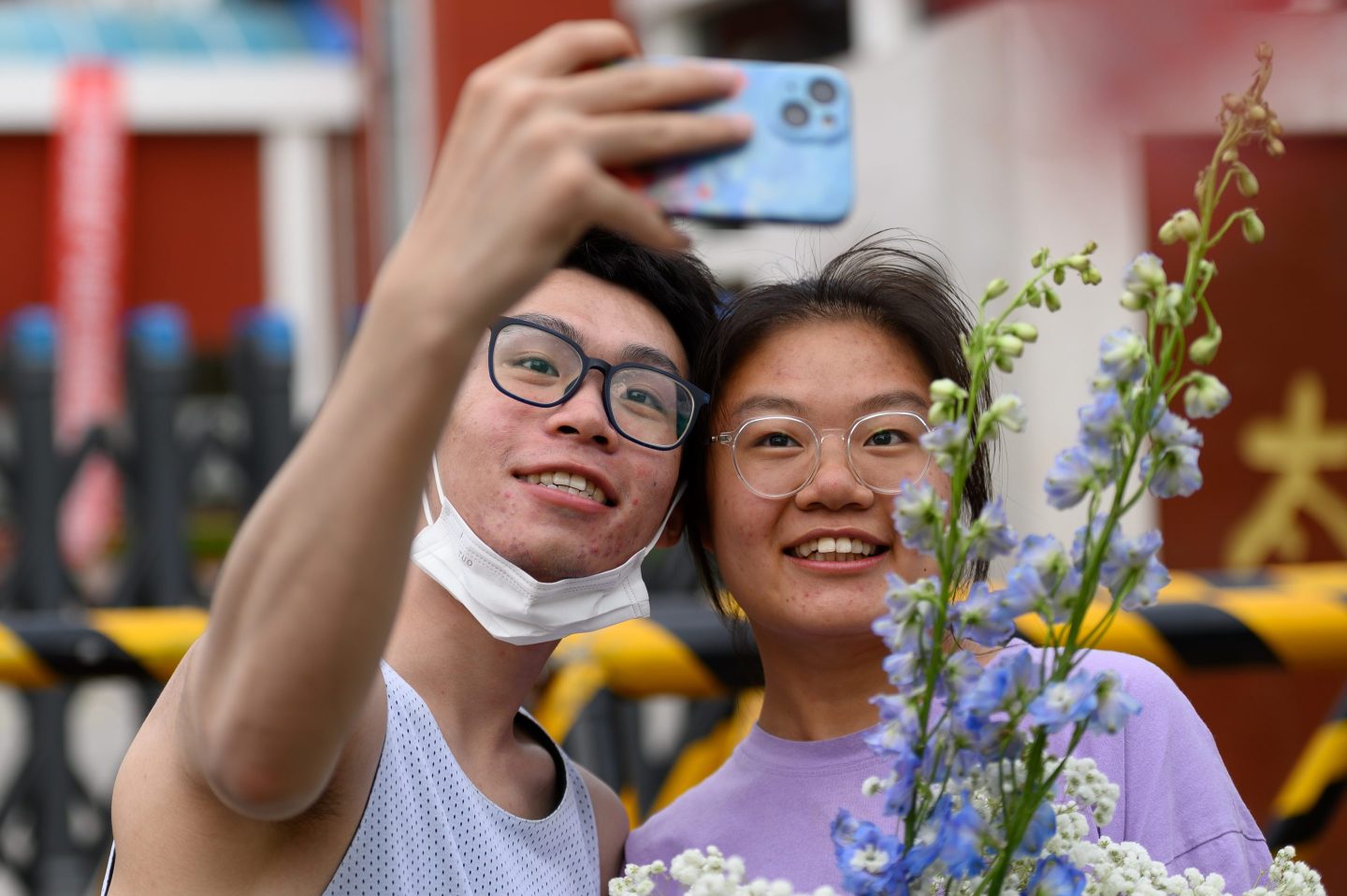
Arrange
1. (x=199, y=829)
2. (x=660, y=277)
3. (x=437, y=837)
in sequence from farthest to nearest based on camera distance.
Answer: (x=660, y=277)
(x=437, y=837)
(x=199, y=829)

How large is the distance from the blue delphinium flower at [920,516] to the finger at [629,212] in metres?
0.23

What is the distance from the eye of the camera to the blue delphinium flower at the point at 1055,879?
1131mm

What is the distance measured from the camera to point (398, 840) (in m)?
1.58

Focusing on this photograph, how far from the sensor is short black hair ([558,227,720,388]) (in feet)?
6.64

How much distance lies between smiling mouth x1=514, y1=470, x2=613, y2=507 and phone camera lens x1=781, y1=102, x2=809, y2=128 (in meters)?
0.76

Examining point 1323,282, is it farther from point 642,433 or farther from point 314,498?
point 314,498

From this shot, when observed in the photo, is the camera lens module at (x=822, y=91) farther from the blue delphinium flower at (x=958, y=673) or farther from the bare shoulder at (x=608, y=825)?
the bare shoulder at (x=608, y=825)

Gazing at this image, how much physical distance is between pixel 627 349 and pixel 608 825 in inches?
25.7

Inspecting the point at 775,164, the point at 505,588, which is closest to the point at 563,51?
the point at 775,164

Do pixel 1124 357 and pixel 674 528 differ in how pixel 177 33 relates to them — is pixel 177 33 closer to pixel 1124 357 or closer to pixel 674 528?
pixel 674 528

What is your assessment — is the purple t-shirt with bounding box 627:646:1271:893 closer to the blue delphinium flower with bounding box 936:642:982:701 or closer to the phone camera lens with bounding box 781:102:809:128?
the blue delphinium flower with bounding box 936:642:982:701

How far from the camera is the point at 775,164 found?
44.1 inches

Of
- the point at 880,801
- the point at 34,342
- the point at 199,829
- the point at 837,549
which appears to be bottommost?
the point at 34,342

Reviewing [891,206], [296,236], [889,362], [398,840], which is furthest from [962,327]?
[296,236]
